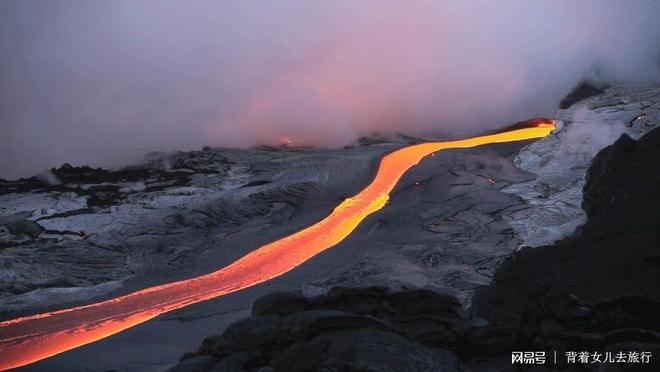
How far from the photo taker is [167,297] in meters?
6.10

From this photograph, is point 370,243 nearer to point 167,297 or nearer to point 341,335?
point 167,297

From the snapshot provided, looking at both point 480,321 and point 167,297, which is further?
point 167,297

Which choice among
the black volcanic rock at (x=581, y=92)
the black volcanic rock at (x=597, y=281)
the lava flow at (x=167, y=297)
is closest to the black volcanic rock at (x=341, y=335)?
the black volcanic rock at (x=597, y=281)

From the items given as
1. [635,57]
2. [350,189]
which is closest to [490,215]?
[350,189]

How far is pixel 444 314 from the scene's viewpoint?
4734 mm

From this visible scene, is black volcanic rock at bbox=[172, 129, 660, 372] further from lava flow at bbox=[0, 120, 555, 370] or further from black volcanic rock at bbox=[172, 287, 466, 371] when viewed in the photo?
lava flow at bbox=[0, 120, 555, 370]

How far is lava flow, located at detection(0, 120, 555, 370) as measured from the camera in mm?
5293

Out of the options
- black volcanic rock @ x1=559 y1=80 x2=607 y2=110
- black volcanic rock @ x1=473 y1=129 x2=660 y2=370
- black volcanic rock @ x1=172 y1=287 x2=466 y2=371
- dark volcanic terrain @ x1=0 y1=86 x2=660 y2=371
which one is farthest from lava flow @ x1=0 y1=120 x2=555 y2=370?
black volcanic rock @ x1=559 y1=80 x2=607 y2=110

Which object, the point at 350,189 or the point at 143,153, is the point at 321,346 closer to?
the point at 350,189

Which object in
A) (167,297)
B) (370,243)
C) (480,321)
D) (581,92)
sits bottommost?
(480,321)

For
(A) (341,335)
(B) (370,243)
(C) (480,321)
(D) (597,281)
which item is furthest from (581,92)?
(A) (341,335)

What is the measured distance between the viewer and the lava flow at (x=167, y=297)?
208 inches

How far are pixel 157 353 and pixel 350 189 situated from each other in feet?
14.6

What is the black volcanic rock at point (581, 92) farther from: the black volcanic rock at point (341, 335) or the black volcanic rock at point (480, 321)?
the black volcanic rock at point (341, 335)
